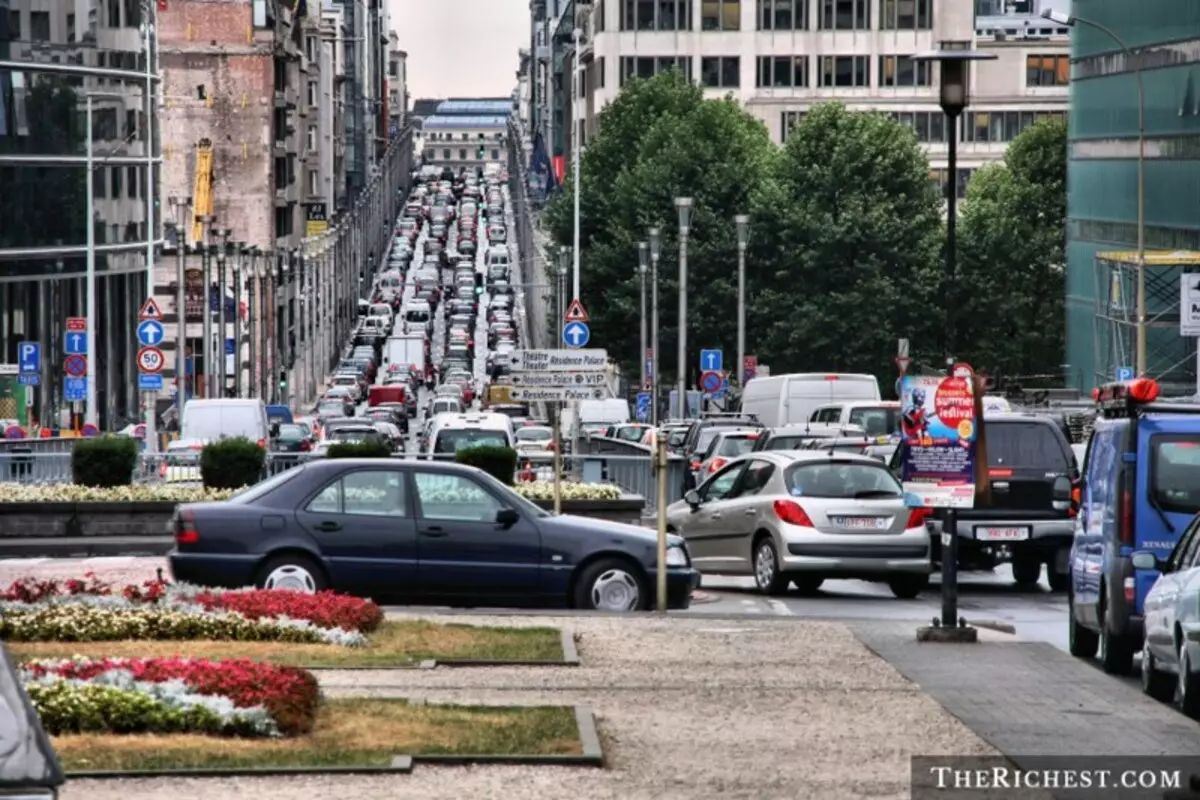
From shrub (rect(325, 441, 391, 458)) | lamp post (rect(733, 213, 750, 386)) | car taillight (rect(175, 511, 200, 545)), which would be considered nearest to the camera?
car taillight (rect(175, 511, 200, 545))

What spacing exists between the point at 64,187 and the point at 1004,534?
57.4 metres

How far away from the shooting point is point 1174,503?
1841 centimetres

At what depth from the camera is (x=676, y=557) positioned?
23359mm

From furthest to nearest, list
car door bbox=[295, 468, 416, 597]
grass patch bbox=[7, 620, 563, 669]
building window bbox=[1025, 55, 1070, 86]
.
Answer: building window bbox=[1025, 55, 1070, 86] → car door bbox=[295, 468, 416, 597] → grass patch bbox=[7, 620, 563, 669]

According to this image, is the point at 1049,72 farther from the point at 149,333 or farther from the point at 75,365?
the point at 149,333

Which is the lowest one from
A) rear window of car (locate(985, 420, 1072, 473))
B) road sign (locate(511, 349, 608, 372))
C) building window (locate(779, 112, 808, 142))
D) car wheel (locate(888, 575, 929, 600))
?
car wheel (locate(888, 575, 929, 600))

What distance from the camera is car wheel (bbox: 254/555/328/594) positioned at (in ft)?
73.5

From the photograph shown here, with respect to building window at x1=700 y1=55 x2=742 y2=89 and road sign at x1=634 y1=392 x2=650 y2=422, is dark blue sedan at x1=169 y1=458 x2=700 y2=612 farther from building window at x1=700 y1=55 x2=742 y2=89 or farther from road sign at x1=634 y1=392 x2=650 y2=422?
building window at x1=700 y1=55 x2=742 y2=89

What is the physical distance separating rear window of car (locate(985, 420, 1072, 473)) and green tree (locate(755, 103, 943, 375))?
169 ft

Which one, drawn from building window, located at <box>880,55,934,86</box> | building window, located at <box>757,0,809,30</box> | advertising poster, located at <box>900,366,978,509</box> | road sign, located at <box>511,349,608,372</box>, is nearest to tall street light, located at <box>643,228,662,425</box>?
road sign, located at <box>511,349,608,372</box>

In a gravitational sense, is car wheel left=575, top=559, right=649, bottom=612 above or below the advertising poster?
below

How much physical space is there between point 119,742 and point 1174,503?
8.33m

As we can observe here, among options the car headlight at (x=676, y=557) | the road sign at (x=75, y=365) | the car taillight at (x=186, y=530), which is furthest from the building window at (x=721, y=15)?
the car taillight at (x=186, y=530)

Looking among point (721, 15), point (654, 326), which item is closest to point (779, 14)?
point (721, 15)
